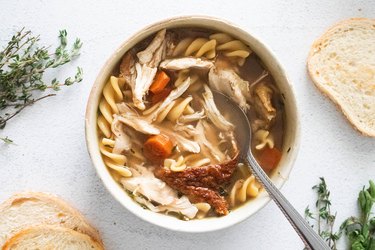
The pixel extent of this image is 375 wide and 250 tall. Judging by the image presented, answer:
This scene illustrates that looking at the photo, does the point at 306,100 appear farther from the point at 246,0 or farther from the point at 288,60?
the point at 246,0

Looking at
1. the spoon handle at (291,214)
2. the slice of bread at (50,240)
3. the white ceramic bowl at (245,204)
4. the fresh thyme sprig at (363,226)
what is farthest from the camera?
the fresh thyme sprig at (363,226)

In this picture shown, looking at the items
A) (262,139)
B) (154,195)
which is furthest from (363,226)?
(154,195)

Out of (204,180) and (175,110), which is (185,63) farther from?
(204,180)

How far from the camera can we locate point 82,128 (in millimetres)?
4031

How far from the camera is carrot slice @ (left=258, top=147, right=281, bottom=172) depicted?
12.6 feet

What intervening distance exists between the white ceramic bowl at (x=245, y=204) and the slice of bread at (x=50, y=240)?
48cm

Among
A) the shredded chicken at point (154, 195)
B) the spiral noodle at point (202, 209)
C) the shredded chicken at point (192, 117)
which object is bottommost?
the spiral noodle at point (202, 209)

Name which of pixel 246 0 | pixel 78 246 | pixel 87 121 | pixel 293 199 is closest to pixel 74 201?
pixel 78 246

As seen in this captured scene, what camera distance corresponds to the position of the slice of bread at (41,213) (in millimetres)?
3994

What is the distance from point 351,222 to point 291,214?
40.0 inches

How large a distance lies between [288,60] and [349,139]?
26.9 inches

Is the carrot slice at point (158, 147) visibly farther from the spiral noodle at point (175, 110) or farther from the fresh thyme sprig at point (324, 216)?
the fresh thyme sprig at point (324, 216)

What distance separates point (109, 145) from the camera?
379cm

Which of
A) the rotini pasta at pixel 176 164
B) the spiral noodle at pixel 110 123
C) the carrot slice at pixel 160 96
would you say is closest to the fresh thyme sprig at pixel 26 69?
the spiral noodle at pixel 110 123
